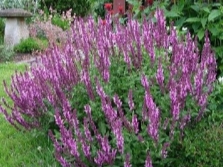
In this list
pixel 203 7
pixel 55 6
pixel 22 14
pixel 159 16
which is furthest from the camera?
pixel 55 6

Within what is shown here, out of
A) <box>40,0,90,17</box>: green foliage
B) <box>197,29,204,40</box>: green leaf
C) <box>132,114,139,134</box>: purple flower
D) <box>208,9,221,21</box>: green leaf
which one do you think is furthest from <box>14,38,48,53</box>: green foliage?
<box>132,114,139,134</box>: purple flower

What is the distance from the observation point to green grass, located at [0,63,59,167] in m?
3.43

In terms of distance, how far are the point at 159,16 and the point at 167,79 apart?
1.86 feet

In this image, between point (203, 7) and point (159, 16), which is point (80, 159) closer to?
point (159, 16)

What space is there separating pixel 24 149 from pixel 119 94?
3.38 feet

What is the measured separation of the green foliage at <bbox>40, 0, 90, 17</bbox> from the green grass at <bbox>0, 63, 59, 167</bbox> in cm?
942

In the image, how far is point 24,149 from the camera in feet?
12.4

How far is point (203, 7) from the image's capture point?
454 centimetres

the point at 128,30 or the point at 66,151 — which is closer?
the point at 66,151

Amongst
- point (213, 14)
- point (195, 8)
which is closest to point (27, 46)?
point (195, 8)

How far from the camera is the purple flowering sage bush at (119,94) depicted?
280 cm

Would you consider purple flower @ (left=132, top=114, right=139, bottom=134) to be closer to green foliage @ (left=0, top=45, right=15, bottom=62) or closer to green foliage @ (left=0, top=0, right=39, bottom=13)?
green foliage @ (left=0, top=45, right=15, bottom=62)

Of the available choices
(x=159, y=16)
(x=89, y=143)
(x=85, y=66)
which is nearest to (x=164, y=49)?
(x=159, y=16)

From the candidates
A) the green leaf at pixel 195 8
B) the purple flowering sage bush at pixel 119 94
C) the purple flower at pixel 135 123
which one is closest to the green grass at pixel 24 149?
the purple flowering sage bush at pixel 119 94
